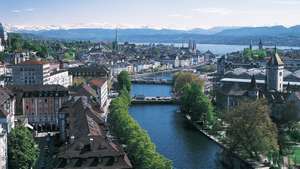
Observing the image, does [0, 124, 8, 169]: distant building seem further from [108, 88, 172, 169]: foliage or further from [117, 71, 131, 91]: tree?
[117, 71, 131, 91]: tree

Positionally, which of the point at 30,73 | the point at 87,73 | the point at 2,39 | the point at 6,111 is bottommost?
the point at 87,73

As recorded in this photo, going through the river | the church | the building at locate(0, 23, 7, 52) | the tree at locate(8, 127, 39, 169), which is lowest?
the river

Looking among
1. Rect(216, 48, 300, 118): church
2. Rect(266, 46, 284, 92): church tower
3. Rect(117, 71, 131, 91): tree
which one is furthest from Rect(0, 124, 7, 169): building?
Rect(117, 71, 131, 91): tree

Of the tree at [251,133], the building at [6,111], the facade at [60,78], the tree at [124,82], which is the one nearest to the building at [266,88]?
the tree at [124,82]

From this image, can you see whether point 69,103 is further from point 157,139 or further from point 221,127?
point 221,127

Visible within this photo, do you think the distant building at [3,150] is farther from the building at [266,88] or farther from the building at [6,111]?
the building at [266,88]

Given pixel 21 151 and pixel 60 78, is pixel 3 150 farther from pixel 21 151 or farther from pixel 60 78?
pixel 60 78

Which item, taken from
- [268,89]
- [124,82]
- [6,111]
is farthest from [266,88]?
[6,111]
